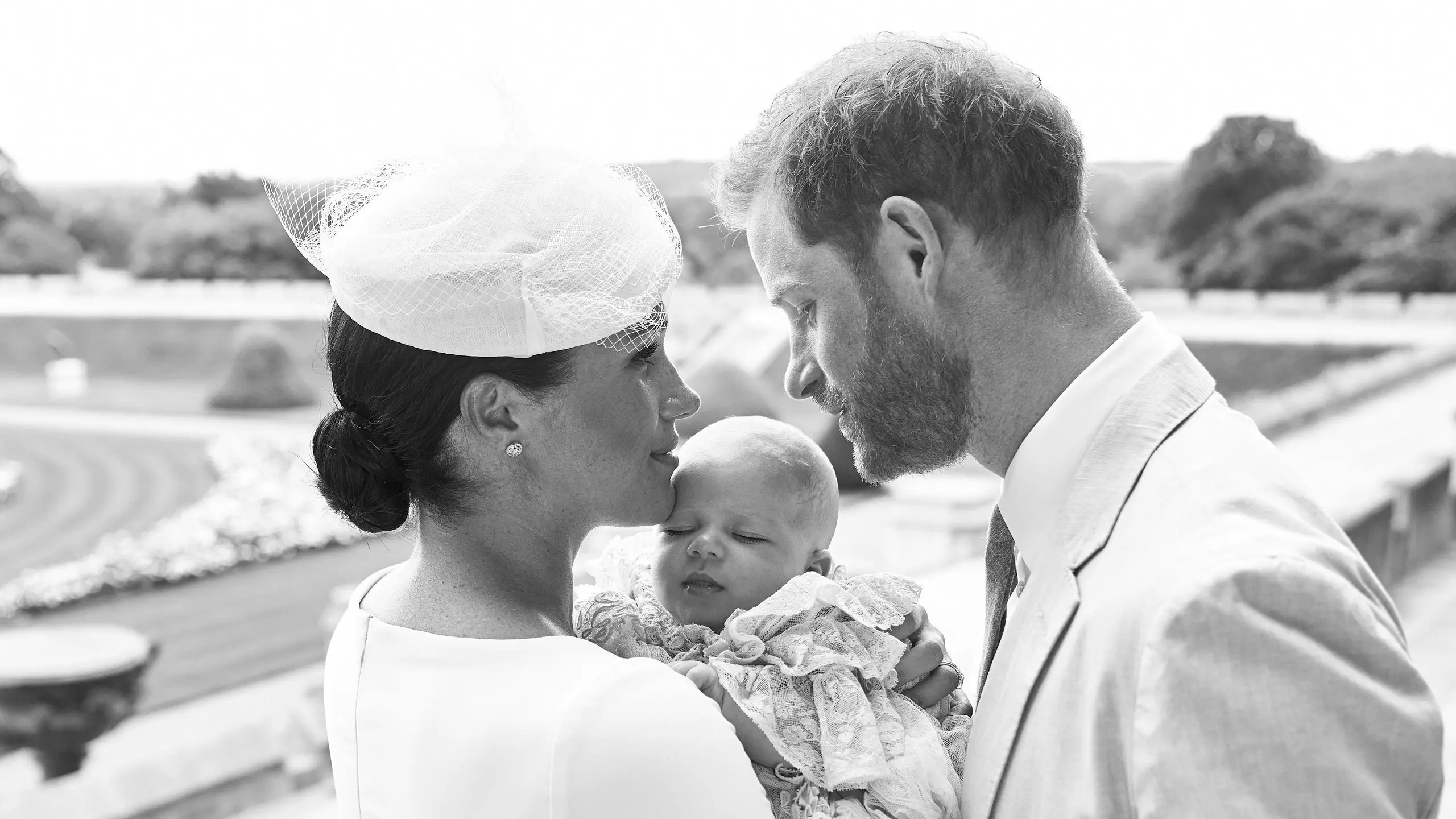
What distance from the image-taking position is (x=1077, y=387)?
1652mm

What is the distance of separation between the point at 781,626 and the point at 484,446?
1.88 feet

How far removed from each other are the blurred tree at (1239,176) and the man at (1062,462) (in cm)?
4890

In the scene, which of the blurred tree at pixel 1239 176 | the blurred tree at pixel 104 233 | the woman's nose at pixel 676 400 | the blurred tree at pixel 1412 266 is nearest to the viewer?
the woman's nose at pixel 676 400

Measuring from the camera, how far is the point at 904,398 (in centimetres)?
178

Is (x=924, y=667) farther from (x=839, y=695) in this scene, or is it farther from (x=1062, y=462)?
(x=1062, y=462)

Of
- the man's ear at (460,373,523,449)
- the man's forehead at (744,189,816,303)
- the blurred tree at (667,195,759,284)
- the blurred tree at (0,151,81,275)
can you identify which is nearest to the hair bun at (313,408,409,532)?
the man's ear at (460,373,523,449)

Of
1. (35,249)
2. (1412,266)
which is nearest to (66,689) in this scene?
Result: (35,249)

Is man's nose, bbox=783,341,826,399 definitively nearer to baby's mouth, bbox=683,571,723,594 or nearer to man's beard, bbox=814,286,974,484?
man's beard, bbox=814,286,974,484

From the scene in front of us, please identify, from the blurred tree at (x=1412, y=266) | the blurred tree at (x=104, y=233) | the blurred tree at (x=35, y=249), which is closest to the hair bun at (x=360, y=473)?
the blurred tree at (x=35, y=249)

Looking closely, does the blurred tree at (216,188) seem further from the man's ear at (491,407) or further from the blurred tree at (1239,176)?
the man's ear at (491,407)

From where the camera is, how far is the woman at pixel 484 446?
1.47 metres

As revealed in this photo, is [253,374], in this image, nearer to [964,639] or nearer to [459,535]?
[964,639]

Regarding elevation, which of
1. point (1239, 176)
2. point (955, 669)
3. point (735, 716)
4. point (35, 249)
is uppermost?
point (735, 716)

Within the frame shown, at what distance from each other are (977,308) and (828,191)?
27cm
